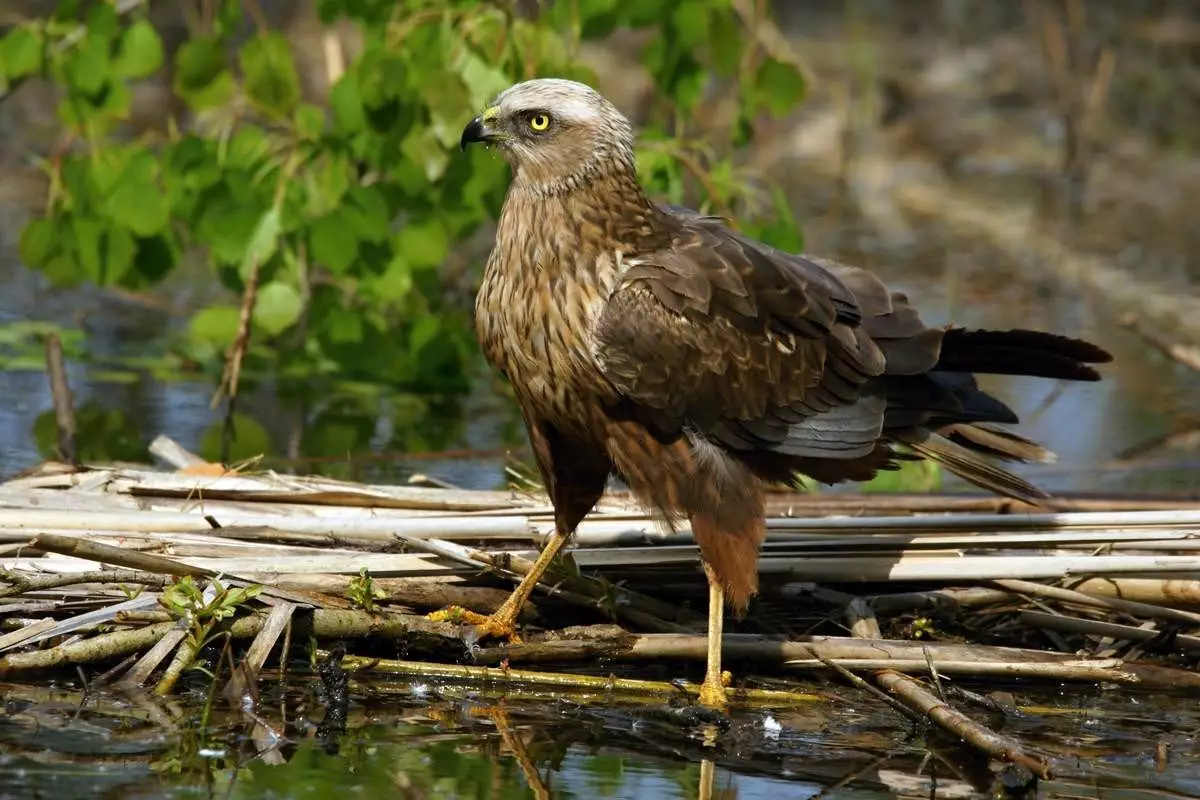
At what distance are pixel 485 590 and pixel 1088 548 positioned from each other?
1.67m

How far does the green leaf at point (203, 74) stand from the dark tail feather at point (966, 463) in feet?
9.64

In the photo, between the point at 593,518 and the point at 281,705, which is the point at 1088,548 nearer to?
the point at 593,518

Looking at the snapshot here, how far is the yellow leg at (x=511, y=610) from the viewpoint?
4590 mm

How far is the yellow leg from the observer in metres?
4.59

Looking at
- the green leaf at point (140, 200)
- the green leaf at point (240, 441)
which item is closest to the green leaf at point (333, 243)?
the green leaf at point (140, 200)

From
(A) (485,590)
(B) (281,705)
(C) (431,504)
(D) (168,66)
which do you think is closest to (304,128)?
(C) (431,504)

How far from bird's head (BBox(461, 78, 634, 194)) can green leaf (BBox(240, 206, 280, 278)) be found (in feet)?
5.70

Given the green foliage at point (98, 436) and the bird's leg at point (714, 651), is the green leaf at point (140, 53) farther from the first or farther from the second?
the bird's leg at point (714, 651)

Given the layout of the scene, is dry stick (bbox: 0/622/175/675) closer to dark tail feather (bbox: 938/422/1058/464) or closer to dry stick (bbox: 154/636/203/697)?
dry stick (bbox: 154/636/203/697)

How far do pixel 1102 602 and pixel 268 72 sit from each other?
3358mm

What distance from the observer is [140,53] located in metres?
6.48

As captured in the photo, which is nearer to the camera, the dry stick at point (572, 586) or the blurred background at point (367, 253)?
the dry stick at point (572, 586)

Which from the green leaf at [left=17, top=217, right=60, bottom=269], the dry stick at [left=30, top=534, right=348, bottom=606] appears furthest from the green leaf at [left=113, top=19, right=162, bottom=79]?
the dry stick at [left=30, top=534, right=348, bottom=606]

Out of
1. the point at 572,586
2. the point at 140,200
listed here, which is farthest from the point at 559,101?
the point at 140,200
